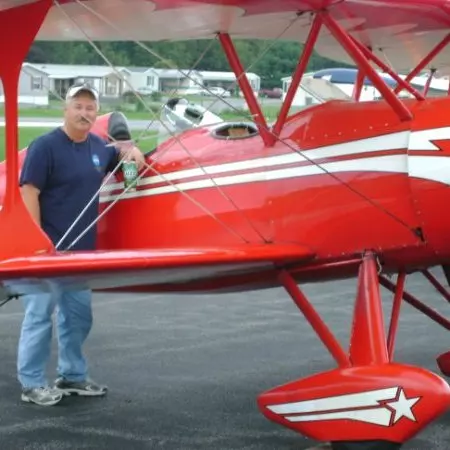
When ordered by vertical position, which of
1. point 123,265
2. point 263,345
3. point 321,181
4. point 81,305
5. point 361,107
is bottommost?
point 263,345

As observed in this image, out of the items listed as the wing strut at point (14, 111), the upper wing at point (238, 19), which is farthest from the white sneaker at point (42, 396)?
the upper wing at point (238, 19)

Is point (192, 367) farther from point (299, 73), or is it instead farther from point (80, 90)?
point (299, 73)

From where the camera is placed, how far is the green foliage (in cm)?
632

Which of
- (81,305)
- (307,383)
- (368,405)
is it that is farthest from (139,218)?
(368,405)

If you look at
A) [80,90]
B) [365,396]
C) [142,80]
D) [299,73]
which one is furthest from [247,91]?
[142,80]

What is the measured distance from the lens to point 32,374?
5.18 meters

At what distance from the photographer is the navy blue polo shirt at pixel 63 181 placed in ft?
16.0

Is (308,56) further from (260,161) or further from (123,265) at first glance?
(123,265)

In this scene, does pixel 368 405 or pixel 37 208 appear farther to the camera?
pixel 37 208

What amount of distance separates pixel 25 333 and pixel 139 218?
3.14 feet

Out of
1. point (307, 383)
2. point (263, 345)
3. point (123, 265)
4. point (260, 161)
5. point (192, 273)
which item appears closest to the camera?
point (123, 265)

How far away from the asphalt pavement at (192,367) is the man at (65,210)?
174 millimetres

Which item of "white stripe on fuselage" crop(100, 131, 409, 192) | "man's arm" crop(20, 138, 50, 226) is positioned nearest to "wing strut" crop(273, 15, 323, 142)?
"white stripe on fuselage" crop(100, 131, 409, 192)

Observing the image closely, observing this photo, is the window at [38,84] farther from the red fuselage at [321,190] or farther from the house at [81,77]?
the red fuselage at [321,190]
